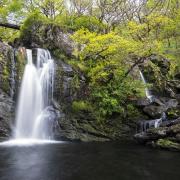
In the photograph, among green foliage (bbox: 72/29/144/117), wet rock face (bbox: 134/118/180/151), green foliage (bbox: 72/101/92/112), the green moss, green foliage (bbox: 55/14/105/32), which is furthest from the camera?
green foliage (bbox: 55/14/105/32)

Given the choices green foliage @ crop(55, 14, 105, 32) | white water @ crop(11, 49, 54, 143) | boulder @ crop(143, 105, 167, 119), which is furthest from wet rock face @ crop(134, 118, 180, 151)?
green foliage @ crop(55, 14, 105, 32)

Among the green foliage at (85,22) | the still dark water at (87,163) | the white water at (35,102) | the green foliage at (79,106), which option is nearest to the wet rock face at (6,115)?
the white water at (35,102)

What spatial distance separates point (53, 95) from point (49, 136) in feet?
8.47

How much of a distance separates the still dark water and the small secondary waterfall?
2.39 m

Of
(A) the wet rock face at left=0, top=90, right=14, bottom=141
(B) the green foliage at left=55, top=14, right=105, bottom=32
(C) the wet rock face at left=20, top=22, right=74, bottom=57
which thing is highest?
(B) the green foliage at left=55, top=14, right=105, bottom=32

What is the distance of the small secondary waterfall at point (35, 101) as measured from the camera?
16125mm

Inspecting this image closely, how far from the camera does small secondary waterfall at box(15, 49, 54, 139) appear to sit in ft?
52.9

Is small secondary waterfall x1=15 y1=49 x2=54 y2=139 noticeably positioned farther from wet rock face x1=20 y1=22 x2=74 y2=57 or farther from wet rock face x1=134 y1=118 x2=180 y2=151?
wet rock face x1=134 y1=118 x2=180 y2=151

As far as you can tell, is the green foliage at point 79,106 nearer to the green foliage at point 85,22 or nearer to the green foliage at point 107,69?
the green foliage at point 107,69

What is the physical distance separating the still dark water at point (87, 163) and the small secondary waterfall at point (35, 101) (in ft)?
7.85

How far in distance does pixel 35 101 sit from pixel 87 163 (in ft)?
23.3

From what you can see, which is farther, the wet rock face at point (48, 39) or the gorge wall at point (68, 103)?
the wet rock face at point (48, 39)

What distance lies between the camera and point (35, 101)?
16781mm

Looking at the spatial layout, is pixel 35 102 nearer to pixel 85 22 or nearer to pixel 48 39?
pixel 48 39
